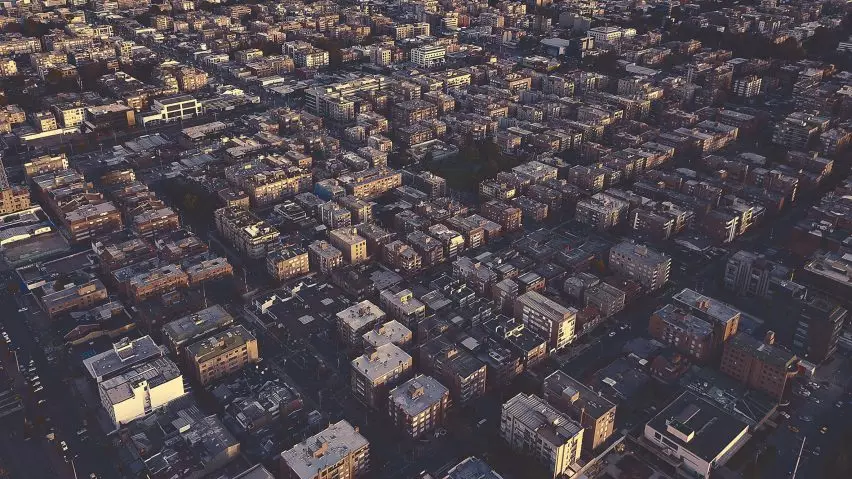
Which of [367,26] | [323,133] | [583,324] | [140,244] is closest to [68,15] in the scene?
[367,26]

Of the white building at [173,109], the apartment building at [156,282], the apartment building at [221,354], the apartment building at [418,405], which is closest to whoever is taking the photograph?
the apartment building at [418,405]

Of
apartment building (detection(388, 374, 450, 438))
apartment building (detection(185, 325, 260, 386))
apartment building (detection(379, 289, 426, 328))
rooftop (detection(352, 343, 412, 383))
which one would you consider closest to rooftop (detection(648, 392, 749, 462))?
apartment building (detection(388, 374, 450, 438))

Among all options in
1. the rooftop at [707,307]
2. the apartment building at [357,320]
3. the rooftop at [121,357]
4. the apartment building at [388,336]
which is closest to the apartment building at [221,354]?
the rooftop at [121,357]

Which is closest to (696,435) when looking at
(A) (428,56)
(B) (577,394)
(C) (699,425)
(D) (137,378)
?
(C) (699,425)

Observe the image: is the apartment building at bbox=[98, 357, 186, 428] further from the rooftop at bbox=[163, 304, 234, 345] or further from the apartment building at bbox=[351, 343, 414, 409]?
the apartment building at bbox=[351, 343, 414, 409]

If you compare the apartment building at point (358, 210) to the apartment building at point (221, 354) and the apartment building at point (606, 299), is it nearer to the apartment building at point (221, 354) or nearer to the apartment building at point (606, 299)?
the apartment building at point (221, 354)

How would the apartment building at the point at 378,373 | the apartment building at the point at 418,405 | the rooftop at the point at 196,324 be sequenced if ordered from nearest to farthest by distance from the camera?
the apartment building at the point at 418,405 → the apartment building at the point at 378,373 → the rooftop at the point at 196,324
